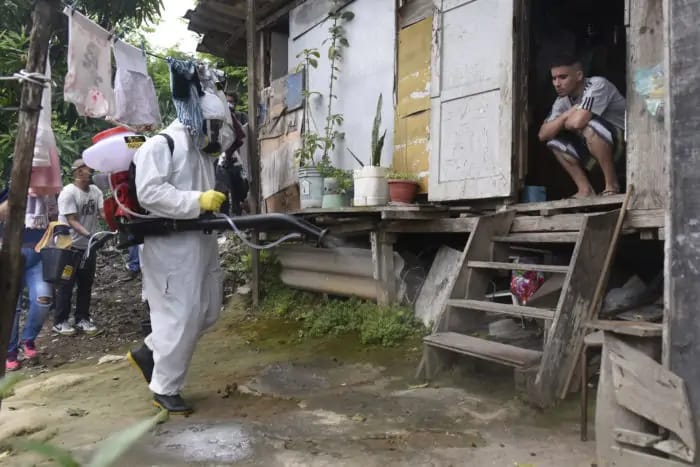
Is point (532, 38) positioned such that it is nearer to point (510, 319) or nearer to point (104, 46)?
point (510, 319)

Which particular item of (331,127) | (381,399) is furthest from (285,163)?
(381,399)

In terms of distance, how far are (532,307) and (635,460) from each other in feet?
5.08

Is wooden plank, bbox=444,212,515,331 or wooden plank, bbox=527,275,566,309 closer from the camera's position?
wooden plank, bbox=444,212,515,331

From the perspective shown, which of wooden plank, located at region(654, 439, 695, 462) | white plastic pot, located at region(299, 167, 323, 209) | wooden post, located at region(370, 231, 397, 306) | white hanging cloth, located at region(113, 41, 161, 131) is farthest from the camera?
white plastic pot, located at region(299, 167, 323, 209)

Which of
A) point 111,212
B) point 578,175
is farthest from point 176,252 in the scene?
point 578,175

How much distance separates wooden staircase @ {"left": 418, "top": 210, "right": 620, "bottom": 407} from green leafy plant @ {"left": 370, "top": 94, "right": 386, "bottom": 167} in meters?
1.56

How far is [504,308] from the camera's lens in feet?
11.6

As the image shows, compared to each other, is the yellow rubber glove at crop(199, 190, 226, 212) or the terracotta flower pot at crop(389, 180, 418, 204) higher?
the terracotta flower pot at crop(389, 180, 418, 204)

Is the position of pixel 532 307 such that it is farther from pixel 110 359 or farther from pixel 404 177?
pixel 110 359

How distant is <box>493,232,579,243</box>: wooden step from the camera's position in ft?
12.4

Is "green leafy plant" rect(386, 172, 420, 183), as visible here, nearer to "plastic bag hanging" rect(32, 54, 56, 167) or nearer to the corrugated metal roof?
"plastic bag hanging" rect(32, 54, 56, 167)

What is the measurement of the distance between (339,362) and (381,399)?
1.11 meters

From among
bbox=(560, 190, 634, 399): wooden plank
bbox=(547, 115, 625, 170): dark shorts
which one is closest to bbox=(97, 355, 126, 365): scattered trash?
bbox=(560, 190, 634, 399): wooden plank

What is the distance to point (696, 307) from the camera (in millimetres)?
2371
